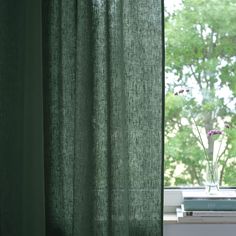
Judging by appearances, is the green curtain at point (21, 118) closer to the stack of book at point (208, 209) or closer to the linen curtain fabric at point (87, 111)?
the linen curtain fabric at point (87, 111)

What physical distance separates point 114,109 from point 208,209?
55cm

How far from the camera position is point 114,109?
1.80 metres

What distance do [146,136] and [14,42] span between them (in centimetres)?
61

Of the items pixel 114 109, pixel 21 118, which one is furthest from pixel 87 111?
pixel 21 118

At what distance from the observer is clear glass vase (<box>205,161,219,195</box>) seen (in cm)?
203

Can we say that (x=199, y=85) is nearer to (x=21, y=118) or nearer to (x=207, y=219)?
(x=207, y=219)

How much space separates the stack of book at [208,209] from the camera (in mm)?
1892

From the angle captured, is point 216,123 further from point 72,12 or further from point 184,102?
point 72,12

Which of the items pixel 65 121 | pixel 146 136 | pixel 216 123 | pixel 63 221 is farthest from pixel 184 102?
pixel 63 221

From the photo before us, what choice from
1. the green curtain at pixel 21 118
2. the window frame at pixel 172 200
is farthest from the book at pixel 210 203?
the green curtain at pixel 21 118

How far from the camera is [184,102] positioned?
83.0 inches

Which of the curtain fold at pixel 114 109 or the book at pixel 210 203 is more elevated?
the curtain fold at pixel 114 109

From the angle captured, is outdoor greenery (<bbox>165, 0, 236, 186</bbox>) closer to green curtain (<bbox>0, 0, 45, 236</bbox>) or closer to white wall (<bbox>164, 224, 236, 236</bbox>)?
white wall (<bbox>164, 224, 236, 236</bbox>)

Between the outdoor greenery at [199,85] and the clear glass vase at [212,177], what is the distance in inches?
1.5
